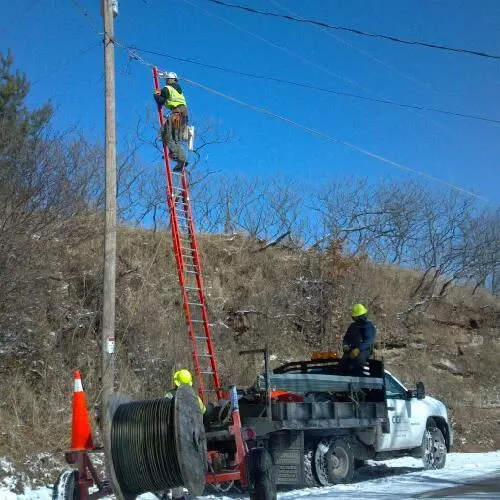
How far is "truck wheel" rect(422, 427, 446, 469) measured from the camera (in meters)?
13.6

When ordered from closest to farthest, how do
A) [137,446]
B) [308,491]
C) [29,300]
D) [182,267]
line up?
[137,446] → [308,491] → [29,300] → [182,267]

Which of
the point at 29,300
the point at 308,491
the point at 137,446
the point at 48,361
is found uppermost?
the point at 29,300

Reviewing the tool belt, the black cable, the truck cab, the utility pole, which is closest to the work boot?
the tool belt

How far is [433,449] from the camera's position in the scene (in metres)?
13.9

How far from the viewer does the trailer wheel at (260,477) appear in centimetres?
853

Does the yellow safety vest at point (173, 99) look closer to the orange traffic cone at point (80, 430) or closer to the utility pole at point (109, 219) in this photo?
the utility pole at point (109, 219)

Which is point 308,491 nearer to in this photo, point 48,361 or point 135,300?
point 48,361

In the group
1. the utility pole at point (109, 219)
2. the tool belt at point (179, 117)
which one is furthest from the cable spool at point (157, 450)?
the tool belt at point (179, 117)

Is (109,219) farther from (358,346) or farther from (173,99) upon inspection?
(358,346)

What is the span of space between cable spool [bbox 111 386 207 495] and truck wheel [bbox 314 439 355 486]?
4.05 metres

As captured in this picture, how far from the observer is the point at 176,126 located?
14203 millimetres

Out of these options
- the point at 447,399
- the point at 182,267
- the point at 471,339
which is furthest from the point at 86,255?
the point at 471,339

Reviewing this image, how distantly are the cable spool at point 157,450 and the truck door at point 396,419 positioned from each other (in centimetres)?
570

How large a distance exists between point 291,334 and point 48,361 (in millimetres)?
8999
